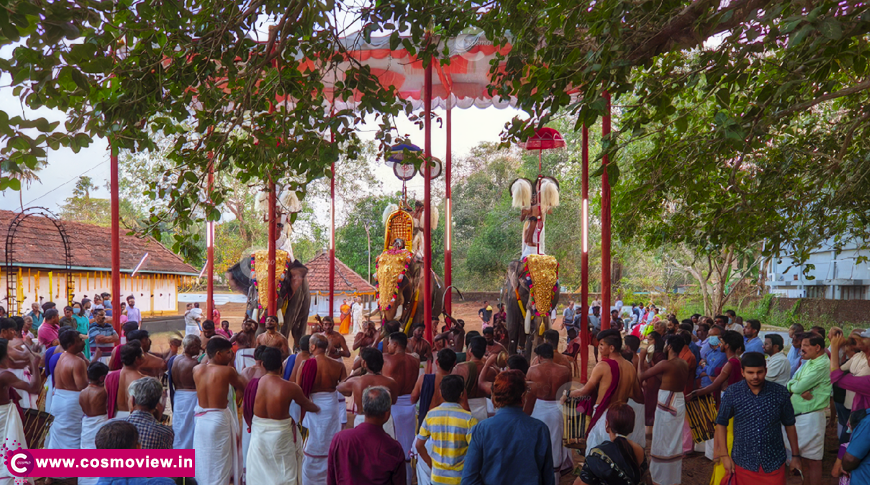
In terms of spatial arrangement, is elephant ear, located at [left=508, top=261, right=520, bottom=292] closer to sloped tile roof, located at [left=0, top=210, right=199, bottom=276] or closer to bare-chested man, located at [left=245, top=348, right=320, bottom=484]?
bare-chested man, located at [left=245, top=348, right=320, bottom=484]

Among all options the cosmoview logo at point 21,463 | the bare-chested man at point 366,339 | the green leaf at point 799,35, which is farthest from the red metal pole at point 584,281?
the cosmoview logo at point 21,463

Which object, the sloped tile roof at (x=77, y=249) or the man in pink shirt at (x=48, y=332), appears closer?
the man in pink shirt at (x=48, y=332)

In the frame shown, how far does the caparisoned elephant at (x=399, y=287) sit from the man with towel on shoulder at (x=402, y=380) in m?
3.91

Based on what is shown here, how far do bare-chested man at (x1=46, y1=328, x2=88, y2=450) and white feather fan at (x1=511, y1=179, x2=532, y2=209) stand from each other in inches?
257

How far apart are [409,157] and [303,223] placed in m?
24.4

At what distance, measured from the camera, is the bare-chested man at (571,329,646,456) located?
489 cm

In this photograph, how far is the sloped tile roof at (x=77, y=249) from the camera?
14164mm

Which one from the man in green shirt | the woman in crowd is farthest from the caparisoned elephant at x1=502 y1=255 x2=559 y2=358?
the woman in crowd

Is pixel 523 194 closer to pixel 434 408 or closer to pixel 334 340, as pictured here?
pixel 334 340

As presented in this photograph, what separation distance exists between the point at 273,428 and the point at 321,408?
77cm

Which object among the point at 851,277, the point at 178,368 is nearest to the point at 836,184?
the point at 178,368

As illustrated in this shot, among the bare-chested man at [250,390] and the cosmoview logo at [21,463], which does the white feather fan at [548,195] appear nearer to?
the bare-chested man at [250,390]

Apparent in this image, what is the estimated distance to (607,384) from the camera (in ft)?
16.0

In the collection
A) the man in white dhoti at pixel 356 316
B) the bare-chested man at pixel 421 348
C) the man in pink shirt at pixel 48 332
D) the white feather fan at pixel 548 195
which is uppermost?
the white feather fan at pixel 548 195
